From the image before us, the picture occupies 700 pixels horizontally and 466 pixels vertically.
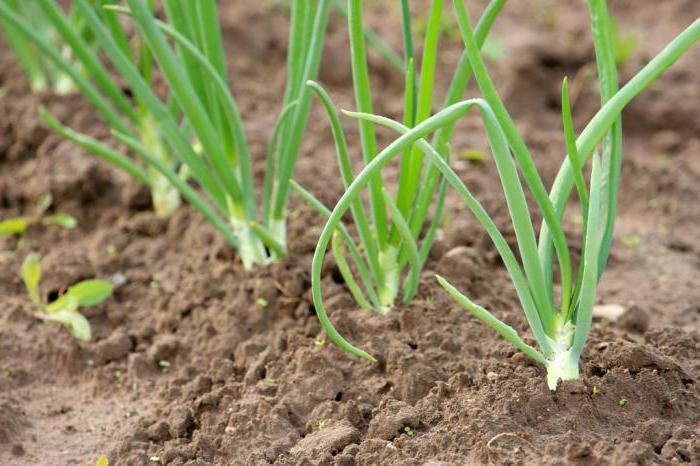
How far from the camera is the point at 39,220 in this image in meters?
2.44

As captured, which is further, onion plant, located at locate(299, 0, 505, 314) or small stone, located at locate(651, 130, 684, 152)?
small stone, located at locate(651, 130, 684, 152)

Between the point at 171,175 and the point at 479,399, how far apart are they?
0.84 metres

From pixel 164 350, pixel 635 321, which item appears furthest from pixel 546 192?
pixel 164 350

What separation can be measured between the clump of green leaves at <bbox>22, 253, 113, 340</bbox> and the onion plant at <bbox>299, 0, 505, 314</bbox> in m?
0.58

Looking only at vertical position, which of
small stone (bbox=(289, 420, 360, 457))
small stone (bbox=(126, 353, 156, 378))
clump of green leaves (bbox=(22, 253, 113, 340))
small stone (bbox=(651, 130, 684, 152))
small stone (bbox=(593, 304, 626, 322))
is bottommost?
small stone (bbox=(651, 130, 684, 152))

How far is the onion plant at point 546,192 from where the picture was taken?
132cm

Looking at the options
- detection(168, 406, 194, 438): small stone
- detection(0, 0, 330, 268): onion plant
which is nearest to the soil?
detection(168, 406, 194, 438): small stone

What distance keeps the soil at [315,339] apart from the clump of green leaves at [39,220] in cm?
2

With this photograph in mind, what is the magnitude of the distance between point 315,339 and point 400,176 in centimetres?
35

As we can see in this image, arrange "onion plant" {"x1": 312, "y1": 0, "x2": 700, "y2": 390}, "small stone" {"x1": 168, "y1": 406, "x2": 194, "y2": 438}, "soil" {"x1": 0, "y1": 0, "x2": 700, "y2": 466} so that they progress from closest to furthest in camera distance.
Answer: "onion plant" {"x1": 312, "y1": 0, "x2": 700, "y2": 390} → "soil" {"x1": 0, "y1": 0, "x2": 700, "y2": 466} → "small stone" {"x1": 168, "y1": 406, "x2": 194, "y2": 438}

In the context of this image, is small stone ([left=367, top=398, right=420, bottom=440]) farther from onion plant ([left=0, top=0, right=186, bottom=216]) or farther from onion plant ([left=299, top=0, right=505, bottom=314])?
onion plant ([left=0, top=0, right=186, bottom=216])

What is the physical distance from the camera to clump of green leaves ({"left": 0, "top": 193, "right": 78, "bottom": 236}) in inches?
93.2

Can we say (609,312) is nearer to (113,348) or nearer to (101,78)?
(113,348)

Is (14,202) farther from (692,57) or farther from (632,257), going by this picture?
(692,57)
